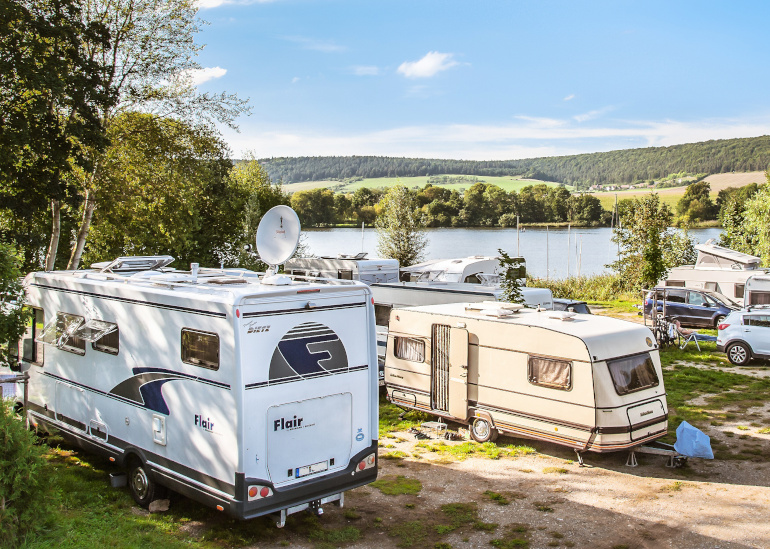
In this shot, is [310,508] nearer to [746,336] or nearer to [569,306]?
[569,306]

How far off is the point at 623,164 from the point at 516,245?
5107 cm

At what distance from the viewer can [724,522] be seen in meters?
7.55

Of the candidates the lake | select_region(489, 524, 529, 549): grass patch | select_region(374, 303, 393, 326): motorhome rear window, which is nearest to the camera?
select_region(489, 524, 529, 549): grass patch

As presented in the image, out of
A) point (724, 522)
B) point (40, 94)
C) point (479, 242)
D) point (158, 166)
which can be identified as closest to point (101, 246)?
point (158, 166)

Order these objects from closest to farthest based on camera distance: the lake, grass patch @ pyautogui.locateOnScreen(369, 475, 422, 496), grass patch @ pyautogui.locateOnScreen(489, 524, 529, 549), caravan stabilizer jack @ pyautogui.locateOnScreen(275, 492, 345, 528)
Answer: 1. caravan stabilizer jack @ pyautogui.locateOnScreen(275, 492, 345, 528)
2. grass patch @ pyautogui.locateOnScreen(489, 524, 529, 549)
3. grass patch @ pyautogui.locateOnScreen(369, 475, 422, 496)
4. the lake

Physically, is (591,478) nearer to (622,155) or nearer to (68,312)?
(68,312)

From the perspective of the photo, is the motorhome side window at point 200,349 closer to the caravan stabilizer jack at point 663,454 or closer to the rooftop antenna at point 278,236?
the rooftop antenna at point 278,236

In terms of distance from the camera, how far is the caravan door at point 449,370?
11.0 metres

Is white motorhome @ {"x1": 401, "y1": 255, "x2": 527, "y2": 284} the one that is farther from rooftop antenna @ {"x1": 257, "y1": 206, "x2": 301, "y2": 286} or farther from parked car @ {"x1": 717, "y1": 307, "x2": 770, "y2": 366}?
rooftop antenna @ {"x1": 257, "y1": 206, "x2": 301, "y2": 286}

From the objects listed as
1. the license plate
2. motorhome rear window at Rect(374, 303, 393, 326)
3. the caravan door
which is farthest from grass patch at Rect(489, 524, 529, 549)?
motorhome rear window at Rect(374, 303, 393, 326)

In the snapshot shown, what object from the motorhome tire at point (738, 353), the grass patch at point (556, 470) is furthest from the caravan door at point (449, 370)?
the motorhome tire at point (738, 353)

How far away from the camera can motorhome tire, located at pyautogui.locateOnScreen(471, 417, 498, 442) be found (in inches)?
421

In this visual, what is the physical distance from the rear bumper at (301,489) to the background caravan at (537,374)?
3.49m

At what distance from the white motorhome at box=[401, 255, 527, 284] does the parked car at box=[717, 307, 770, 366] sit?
662 cm
